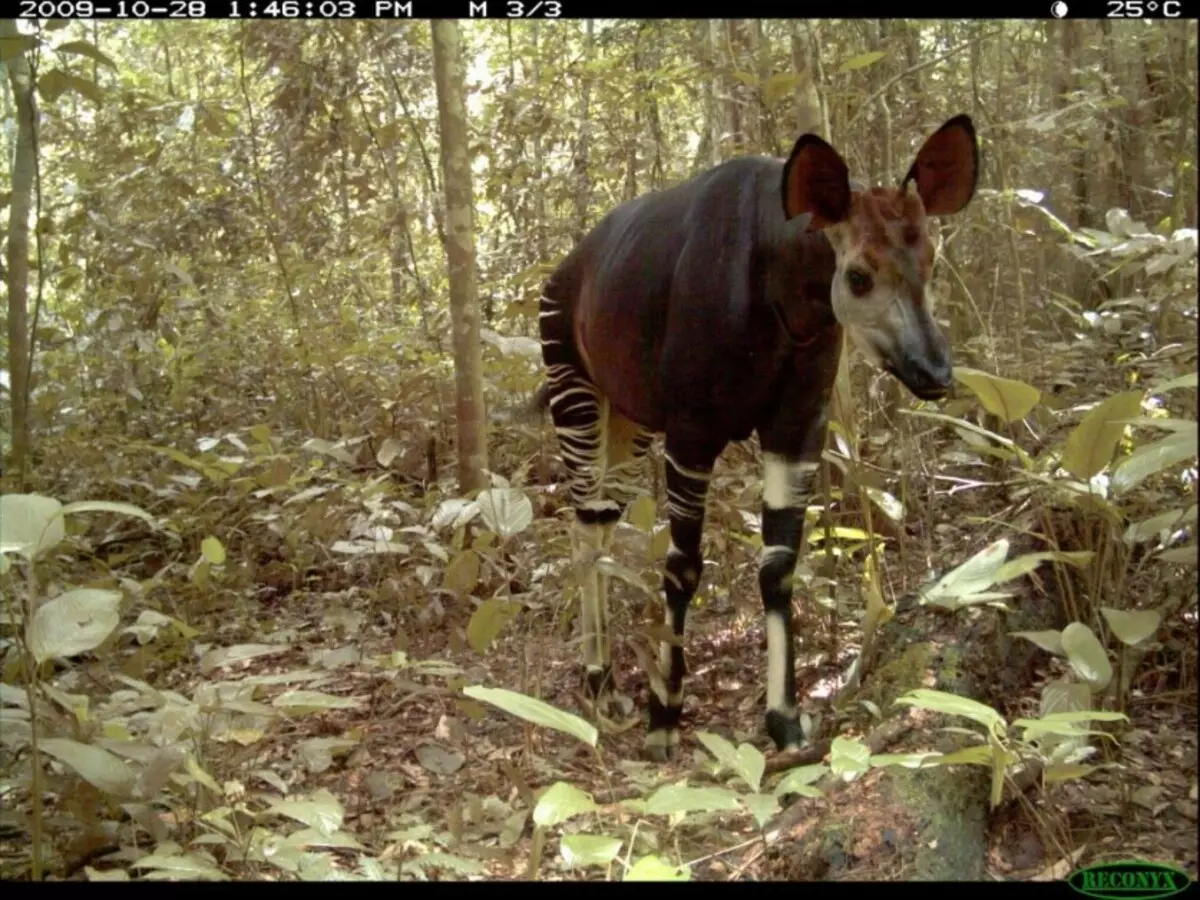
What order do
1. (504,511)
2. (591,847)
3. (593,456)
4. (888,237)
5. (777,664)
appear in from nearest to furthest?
(591,847) < (888,237) < (504,511) < (777,664) < (593,456)

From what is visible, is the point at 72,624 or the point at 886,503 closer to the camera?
the point at 72,624

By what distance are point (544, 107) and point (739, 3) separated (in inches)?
127

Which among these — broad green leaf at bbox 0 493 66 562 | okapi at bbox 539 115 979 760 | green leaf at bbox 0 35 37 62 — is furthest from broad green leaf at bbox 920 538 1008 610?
green leaf at bbox 0 35 37 62

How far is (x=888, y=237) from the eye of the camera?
218 cm

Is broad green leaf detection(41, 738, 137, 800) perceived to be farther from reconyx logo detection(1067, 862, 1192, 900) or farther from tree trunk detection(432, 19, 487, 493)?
tree trunk detection(432, 19, 487, 493)

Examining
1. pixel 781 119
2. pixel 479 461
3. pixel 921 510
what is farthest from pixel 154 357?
pixel 921 510

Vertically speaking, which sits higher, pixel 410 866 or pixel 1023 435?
pixel 1023 435

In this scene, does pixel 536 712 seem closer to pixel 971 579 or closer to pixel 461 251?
pixel 971 579

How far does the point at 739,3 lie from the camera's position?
2.25 meters

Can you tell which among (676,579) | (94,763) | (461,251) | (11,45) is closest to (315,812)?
(94,763)

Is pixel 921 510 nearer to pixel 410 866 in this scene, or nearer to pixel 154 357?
pixel 410 866

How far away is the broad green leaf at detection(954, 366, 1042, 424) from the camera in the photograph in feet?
7.48

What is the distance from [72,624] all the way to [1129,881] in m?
1.95
